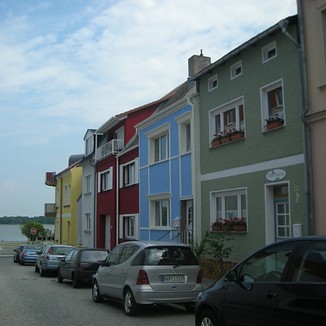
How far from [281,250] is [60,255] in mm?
17604

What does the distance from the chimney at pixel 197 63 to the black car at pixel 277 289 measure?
1960 centimetres

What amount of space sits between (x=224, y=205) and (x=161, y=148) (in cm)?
603

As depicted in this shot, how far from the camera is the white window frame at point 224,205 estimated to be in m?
15.1

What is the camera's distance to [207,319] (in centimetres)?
737

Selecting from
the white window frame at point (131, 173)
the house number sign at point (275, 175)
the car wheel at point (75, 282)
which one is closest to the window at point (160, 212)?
the white window frame at point (131, 173)

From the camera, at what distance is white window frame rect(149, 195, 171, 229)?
2052 centimetres

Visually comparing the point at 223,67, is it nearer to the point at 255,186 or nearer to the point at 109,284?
the point at 255,186

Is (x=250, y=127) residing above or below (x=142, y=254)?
above

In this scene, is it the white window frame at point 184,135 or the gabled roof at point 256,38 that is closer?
the gabled roof at point 256,38

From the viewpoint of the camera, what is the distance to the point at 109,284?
1218 cm

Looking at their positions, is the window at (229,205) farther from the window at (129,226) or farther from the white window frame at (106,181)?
the white window frame at (106,181)

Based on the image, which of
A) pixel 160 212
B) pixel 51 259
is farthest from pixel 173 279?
pixel 51 259

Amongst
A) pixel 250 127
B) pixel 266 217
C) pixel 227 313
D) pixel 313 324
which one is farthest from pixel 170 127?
pixel 313 324

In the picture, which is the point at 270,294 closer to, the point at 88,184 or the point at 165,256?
the point at 165,256
